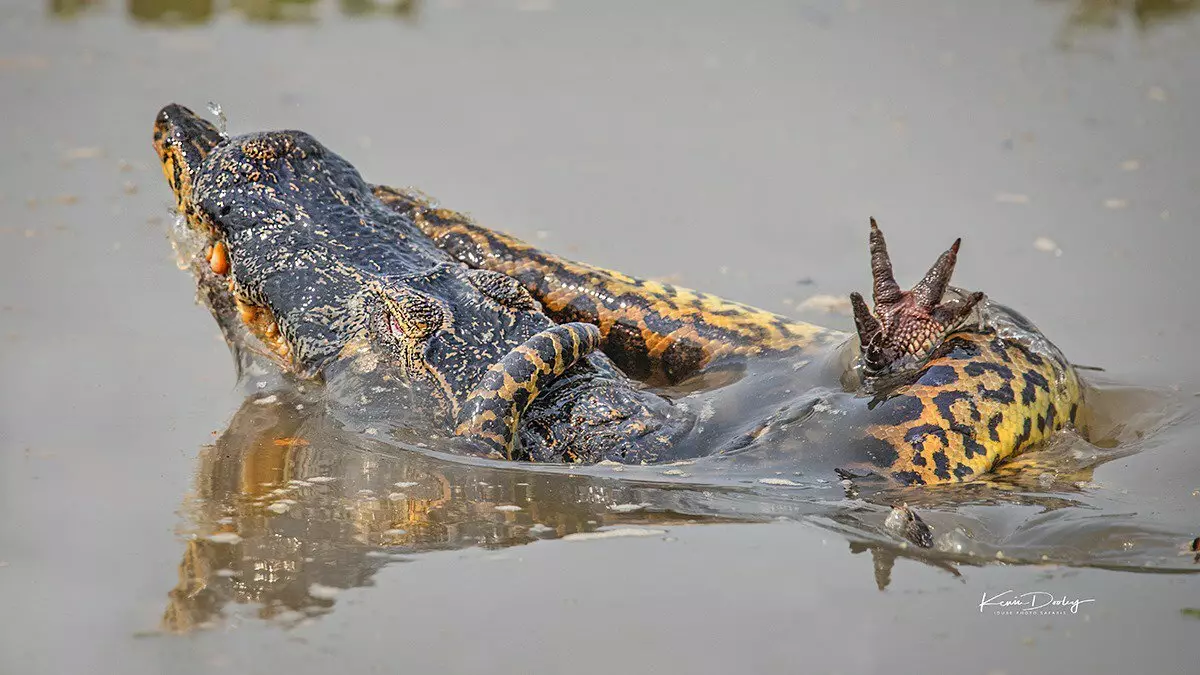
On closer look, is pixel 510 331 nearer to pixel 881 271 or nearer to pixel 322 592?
pixel 881 271

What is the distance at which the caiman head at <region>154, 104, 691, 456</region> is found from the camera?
218 inches

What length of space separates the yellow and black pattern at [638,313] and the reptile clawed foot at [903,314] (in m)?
0.70

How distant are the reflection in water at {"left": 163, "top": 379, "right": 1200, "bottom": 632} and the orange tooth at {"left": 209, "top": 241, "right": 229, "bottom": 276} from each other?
942 mm

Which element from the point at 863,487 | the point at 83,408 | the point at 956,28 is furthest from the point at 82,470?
the point at 956,28

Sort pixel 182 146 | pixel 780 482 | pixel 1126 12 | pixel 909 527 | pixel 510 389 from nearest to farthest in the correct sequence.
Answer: pixel 909 527
pixel 780 482
pixel 510 389
pixel 182 146
pixel 1126 12

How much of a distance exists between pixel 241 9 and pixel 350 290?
690cm

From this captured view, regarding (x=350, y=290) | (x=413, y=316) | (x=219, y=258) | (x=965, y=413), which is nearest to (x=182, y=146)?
(x=219, y=258)

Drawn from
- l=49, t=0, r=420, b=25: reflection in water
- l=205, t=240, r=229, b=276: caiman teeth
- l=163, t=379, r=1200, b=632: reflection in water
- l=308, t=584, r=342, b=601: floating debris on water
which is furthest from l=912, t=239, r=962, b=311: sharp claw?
l=49, t=0, r=420, b=25: reflection in water

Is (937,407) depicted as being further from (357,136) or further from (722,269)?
(357,136)

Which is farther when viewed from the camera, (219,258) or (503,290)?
(219,258)

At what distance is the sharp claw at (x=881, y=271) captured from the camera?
17.1 feet

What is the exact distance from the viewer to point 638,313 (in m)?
6.33

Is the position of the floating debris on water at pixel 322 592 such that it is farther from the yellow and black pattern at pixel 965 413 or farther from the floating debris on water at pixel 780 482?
the yellow and black pattern at pixel 965 413

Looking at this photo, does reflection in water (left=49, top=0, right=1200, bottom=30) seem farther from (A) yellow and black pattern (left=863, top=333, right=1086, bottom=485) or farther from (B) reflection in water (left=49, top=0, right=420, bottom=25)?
(A) yellow and black pattern (left=863, top=333, right=1086, bottom=485)
